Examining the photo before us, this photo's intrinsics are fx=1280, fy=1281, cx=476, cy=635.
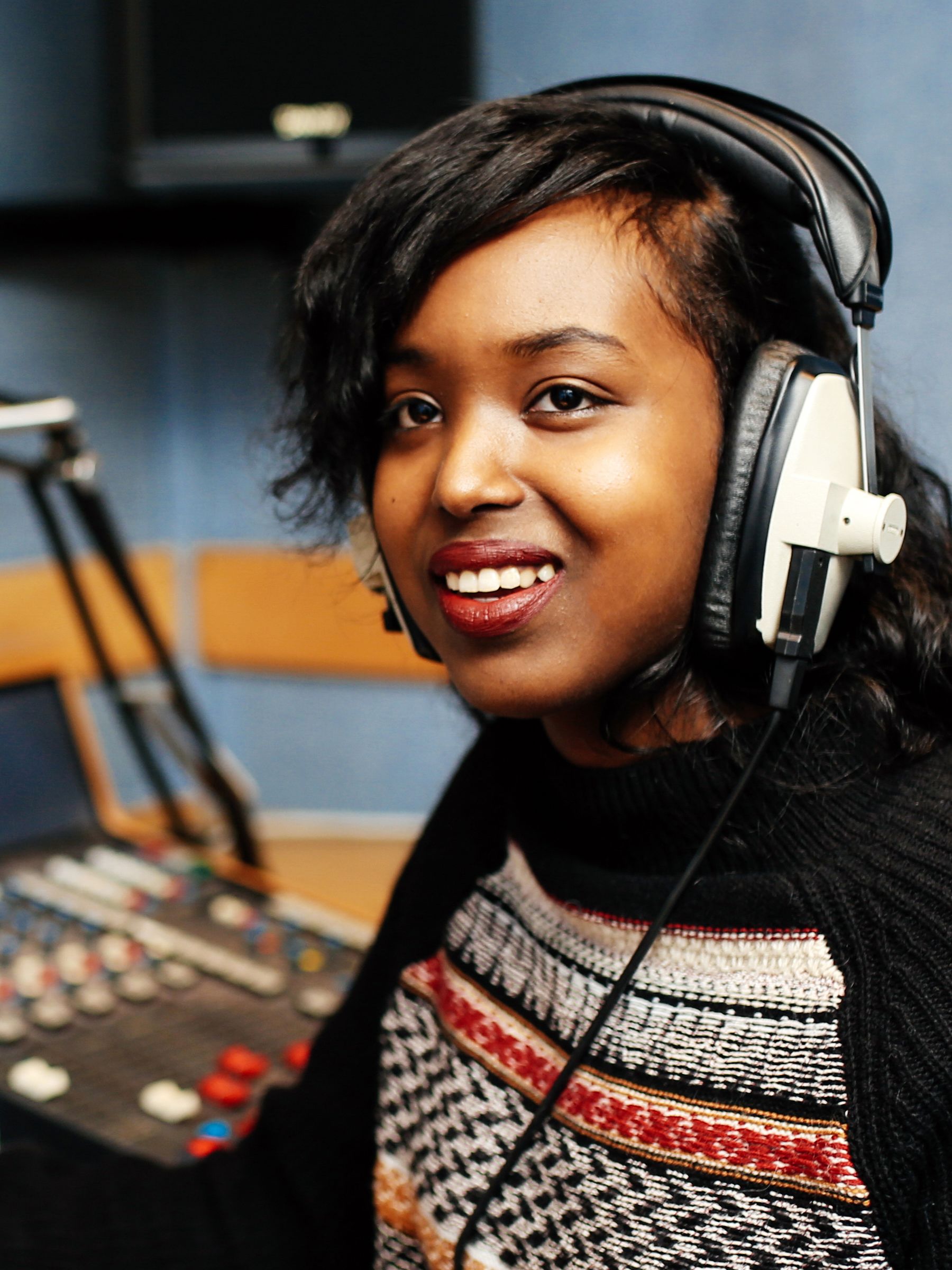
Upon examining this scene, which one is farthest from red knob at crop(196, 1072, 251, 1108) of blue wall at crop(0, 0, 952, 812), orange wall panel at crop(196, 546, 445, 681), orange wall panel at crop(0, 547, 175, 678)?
orange wall panel at crop(196, 546, 445, 681)

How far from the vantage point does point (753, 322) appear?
636 millimetres

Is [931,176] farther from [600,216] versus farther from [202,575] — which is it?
[202,575]

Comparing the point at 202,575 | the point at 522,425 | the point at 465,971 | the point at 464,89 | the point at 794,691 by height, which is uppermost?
the point at 464,89

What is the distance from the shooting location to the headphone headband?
60cm

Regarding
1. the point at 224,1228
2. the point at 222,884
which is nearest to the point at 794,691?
the point at 224,1228

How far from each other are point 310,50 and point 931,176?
0.76 meters

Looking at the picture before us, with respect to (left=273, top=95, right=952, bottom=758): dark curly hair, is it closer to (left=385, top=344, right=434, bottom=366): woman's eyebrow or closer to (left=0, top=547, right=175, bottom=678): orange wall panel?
(left=385, top=344, right=434, bottom=366): woman's eyebrow

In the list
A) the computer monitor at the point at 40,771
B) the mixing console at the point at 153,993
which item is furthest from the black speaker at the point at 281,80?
the mixing console at the point at 153,993

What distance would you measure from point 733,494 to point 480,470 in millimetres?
116

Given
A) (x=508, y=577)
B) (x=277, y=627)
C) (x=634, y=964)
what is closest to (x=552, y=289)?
(x=508, y=577)

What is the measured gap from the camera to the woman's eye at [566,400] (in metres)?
0.58

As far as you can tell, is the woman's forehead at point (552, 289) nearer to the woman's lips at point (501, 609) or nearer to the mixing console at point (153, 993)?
the woman's lips at point (501, 609)

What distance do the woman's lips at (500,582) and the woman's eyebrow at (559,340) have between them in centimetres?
9

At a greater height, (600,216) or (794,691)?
(600,216)
